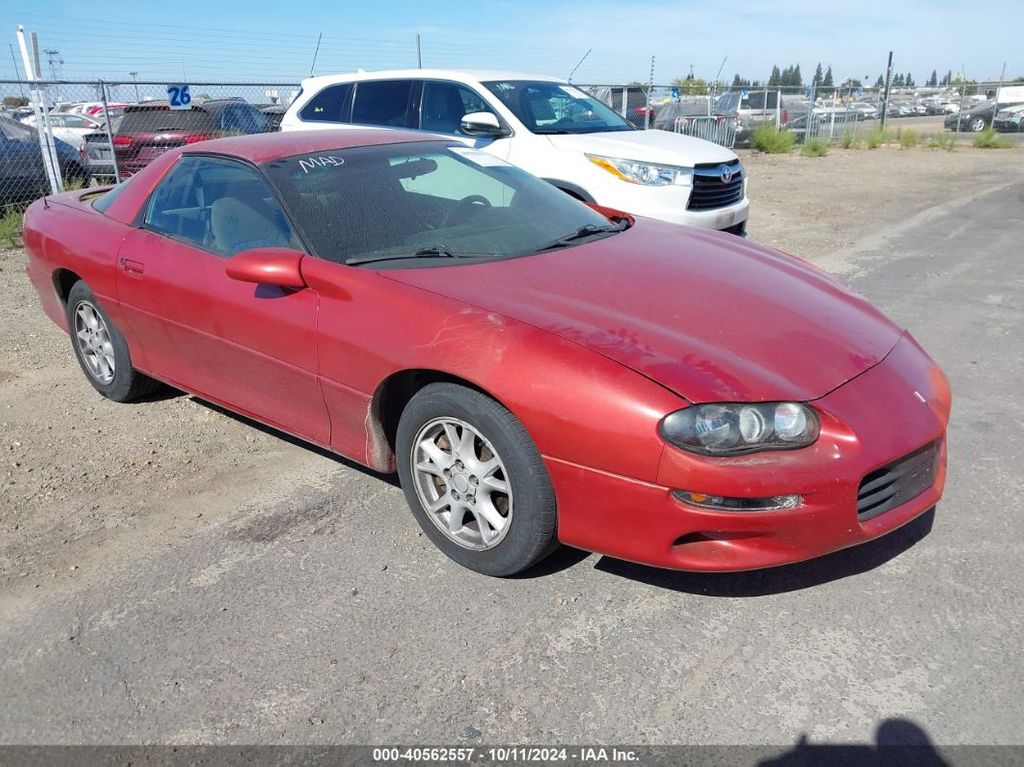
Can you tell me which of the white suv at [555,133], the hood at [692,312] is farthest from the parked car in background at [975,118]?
the hood at [692,312]

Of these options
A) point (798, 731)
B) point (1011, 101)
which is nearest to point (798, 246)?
point (798, 731)

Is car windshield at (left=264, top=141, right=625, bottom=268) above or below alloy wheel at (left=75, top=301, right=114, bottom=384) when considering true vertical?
above

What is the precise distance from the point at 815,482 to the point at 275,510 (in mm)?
2142

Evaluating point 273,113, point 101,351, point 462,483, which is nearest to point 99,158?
point 273,113

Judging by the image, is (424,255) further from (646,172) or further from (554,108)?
(554,108)

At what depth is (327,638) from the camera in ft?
9.00

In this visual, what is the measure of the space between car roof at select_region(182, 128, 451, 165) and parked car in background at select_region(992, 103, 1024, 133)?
32.4 meters

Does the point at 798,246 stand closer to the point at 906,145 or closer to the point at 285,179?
the point at 285,179

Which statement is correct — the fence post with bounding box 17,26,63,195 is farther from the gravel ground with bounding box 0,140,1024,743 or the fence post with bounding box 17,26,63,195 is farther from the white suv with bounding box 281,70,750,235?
the gravel ground with bounding box 0,140,1024,743

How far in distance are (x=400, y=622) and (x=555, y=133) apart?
595 cm

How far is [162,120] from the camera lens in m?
11.9

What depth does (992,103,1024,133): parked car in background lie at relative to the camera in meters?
30.4

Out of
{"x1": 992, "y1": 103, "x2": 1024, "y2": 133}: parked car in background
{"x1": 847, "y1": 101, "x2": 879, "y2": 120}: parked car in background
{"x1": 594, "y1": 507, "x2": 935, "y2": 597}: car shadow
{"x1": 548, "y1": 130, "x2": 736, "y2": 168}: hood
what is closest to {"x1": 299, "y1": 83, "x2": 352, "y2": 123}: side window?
{"x1": 548, "y1": 130, "x2": 736, "y2": 168}: hood

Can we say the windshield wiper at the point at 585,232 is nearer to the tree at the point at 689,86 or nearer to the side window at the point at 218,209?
the side window at the point at 218,209
